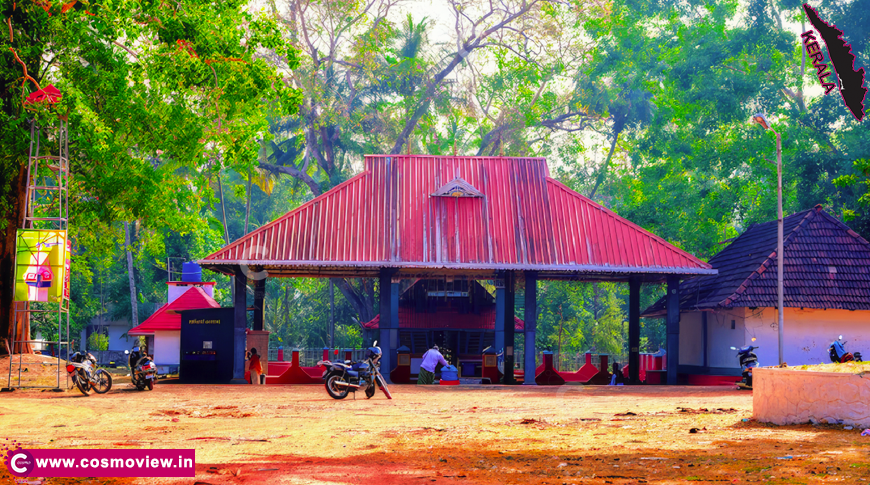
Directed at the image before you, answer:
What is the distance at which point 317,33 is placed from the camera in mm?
40000

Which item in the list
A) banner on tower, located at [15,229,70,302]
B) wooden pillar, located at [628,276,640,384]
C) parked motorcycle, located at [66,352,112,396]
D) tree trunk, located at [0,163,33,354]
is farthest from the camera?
wooden pillar, located at [628,276,640,384]

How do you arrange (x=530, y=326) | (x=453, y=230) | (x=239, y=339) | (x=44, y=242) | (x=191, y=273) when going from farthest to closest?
(x=191, y=273) < (x=453, y=230) < (x=530, y=326) < (x=239, y=339) < (x=44, y=242)

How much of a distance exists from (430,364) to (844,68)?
15.2 metres

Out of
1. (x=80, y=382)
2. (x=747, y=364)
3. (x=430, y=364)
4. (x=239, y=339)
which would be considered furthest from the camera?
(x=239, y=339)

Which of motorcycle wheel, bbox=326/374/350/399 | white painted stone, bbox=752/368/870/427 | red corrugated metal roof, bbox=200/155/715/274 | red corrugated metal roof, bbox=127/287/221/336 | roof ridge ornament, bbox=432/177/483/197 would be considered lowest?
motorcycle wheel, bbox=326/374/350/399

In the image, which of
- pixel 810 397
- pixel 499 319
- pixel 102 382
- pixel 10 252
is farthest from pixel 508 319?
pixel 10 252

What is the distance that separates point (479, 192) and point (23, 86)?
1342 cm

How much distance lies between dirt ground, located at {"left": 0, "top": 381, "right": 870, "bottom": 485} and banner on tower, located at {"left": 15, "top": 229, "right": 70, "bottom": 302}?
235cm

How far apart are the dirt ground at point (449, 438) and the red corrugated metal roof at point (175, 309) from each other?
13.9 m

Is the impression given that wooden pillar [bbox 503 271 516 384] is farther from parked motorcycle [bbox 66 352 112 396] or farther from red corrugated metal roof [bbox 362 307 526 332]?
parked motorcycle [bbox 66 352 112 396]

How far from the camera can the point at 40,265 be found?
18312mm

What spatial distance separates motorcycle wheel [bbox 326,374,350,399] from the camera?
17.0 m

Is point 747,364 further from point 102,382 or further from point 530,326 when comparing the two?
point 102,382

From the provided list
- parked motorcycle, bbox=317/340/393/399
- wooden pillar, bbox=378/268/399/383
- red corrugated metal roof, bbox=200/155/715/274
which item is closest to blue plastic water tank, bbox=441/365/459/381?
wooden pillar, bbox=378/268/399/383
